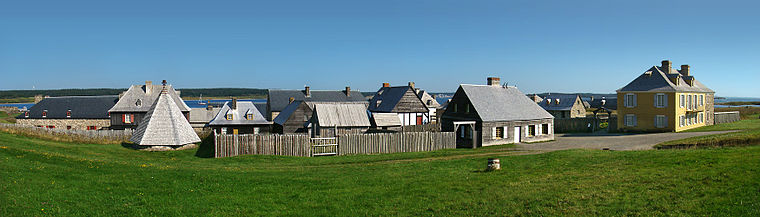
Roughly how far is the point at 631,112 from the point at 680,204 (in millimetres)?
40633

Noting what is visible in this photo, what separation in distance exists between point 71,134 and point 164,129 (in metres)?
8.99

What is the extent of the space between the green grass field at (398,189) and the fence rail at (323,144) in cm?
963

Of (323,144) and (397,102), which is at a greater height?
(397,102)

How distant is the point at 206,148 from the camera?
120 feet

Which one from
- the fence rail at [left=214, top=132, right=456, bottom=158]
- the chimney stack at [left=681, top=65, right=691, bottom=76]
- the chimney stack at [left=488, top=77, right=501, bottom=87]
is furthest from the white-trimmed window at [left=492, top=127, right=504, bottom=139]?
the chimney stack at [left=681, top=65, right=691, bottom=76]

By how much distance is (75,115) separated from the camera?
2458 inches

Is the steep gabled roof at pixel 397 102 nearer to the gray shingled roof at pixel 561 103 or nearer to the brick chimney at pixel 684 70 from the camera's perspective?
the brick chimney at pixel 684 70

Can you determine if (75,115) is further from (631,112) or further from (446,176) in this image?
(631,112)

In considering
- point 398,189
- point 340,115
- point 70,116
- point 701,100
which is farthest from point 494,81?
point 70,116

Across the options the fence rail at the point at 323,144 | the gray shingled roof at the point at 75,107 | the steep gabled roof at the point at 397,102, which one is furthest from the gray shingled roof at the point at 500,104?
the gray shingled roof at the point at 75,107

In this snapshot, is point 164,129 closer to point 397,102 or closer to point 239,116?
point 239,116

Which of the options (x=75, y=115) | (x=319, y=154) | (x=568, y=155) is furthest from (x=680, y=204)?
(x=75, y=115)

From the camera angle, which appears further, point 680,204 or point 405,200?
point 405,200

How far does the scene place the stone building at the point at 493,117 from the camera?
1518 inches
